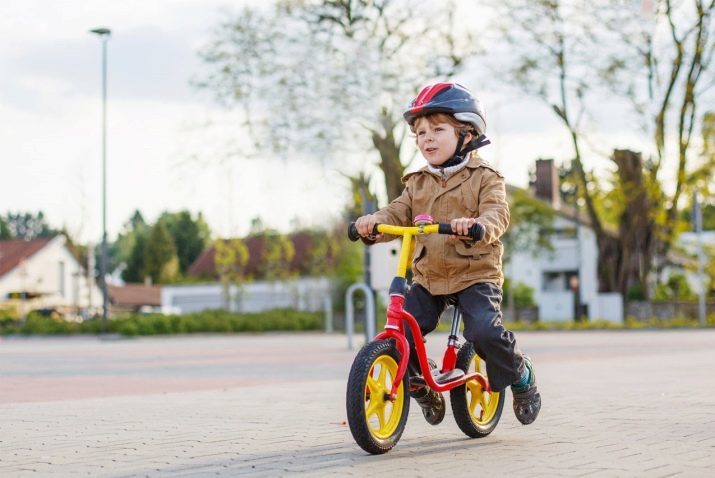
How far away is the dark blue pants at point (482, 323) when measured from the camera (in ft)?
18.0

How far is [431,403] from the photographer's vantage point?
5832 mm

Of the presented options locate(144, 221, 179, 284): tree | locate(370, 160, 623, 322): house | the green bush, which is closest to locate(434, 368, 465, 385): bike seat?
the green bush

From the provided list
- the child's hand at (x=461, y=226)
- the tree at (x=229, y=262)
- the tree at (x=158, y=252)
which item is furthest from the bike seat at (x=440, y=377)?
the tree at (x=158, y=252)

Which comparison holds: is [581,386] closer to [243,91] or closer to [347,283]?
[243,91]

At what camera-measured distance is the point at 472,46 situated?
3039 cm

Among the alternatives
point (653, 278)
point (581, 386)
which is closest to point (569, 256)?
point (653, 278)

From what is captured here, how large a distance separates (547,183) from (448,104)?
66677 millimetres

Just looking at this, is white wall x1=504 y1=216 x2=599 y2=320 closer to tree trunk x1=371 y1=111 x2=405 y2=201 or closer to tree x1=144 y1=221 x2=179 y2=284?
tree trunk x1=371 y1=111 x2=405 y2=201

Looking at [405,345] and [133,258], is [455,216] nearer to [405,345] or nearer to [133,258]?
[405,345]

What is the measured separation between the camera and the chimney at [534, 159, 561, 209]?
7056 centimetres

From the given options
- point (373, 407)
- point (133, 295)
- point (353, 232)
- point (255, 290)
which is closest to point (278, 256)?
point (255, 290)

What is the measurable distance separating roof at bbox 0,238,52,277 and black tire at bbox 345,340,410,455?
67.7 meters

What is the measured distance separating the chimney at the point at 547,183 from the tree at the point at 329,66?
41.6 m

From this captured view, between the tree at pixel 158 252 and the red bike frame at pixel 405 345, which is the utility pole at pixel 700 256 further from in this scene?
the tree at pixel 158 252
